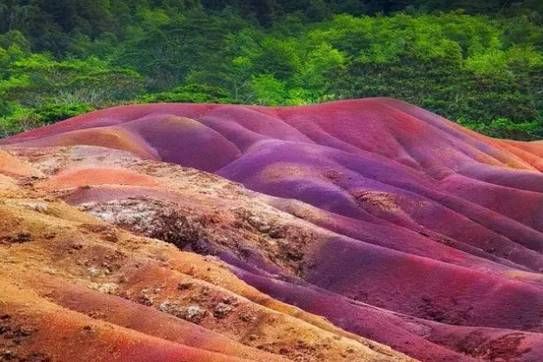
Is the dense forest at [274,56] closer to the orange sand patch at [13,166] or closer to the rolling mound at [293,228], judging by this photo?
the rolling mound at [293,228]

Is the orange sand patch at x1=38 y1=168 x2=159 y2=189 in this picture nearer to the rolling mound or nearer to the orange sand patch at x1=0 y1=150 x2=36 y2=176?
the rolling mound

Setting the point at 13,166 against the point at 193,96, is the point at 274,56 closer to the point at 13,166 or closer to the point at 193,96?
the point at 193,96

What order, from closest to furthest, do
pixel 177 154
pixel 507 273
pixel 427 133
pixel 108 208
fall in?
1. pixel 108 208
2. pixel 507 273
3. pixel 177 154
4. pixel 427 133

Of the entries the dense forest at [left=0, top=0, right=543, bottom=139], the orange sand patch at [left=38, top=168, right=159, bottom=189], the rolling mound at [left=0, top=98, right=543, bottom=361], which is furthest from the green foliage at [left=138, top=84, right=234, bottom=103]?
the orange sand patch at [left=38, top=168, right=159, bottom=189]

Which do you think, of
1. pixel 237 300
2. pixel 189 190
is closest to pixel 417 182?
pixel 189 190

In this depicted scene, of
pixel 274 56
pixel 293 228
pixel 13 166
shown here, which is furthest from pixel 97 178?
pixel 274 56

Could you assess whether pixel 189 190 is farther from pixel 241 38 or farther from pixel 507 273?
pixel 241 38

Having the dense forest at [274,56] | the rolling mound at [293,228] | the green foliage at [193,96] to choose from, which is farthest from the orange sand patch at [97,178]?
the green foliage at [193,96]
